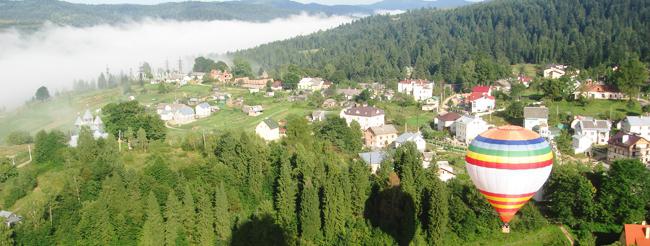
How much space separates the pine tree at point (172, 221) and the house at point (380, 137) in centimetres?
1589

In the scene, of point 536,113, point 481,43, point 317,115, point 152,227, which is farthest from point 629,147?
point 481,43

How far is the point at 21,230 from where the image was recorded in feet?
65.0

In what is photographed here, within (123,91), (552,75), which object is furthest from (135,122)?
(552,75)

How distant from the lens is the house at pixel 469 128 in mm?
33500

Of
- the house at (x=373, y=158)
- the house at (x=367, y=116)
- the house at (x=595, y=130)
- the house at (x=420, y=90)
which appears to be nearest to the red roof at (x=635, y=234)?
the house at (x=373, y=158)

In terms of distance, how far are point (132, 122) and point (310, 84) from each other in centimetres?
2812

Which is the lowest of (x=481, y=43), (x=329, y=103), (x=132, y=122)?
(x=329, y=103)

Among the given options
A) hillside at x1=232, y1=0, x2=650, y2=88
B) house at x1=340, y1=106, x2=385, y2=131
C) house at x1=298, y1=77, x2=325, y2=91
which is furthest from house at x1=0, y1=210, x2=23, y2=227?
hillside at x1=232, y1=0, x2=650, y2=88

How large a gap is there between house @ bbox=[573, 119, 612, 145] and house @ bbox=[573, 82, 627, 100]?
759 cm

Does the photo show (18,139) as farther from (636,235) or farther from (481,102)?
(636,235)

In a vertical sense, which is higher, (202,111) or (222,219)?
(202,111)

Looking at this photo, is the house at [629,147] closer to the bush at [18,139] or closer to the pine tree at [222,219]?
the pine tree at [222,219]

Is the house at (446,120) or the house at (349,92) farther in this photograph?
the house at (349,92)

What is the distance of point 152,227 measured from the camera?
20.2 metres
